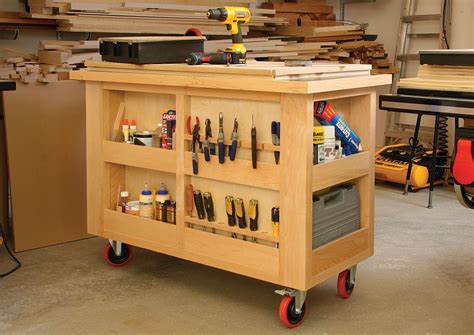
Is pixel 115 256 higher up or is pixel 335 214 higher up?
pixel 335 214

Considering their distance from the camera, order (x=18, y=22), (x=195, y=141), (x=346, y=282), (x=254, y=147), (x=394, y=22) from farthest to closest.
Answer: (x=394, y=22)
(x=18, y=22)
(x=346, y=282)
(x=195, y=141)
(x=254, y=147)

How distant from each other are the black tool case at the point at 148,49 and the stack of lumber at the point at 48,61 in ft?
2.25

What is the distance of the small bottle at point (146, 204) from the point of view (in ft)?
11.1

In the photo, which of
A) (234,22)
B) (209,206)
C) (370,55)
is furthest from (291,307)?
(370,55)

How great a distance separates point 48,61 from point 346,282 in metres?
2.24

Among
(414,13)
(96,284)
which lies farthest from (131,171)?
(414,13)

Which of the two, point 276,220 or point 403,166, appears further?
point 403,166

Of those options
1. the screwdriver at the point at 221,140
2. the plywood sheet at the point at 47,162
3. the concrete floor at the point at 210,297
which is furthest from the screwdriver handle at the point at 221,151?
the plywood sheet at the point at 47,162

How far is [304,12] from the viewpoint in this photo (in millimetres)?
6418

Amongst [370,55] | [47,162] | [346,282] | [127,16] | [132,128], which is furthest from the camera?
[370,55]

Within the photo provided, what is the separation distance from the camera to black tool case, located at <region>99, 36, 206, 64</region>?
3174 mm

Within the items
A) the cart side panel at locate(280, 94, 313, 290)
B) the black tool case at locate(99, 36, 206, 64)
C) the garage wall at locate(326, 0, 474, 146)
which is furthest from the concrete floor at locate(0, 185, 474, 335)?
the garage wall at locate(326, 0, 474, 146)

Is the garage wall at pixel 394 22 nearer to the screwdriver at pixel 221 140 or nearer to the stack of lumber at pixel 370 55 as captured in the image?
the stack of lumber at pixel 370 55

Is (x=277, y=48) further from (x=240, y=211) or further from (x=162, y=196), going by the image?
(x=240, y=211)
